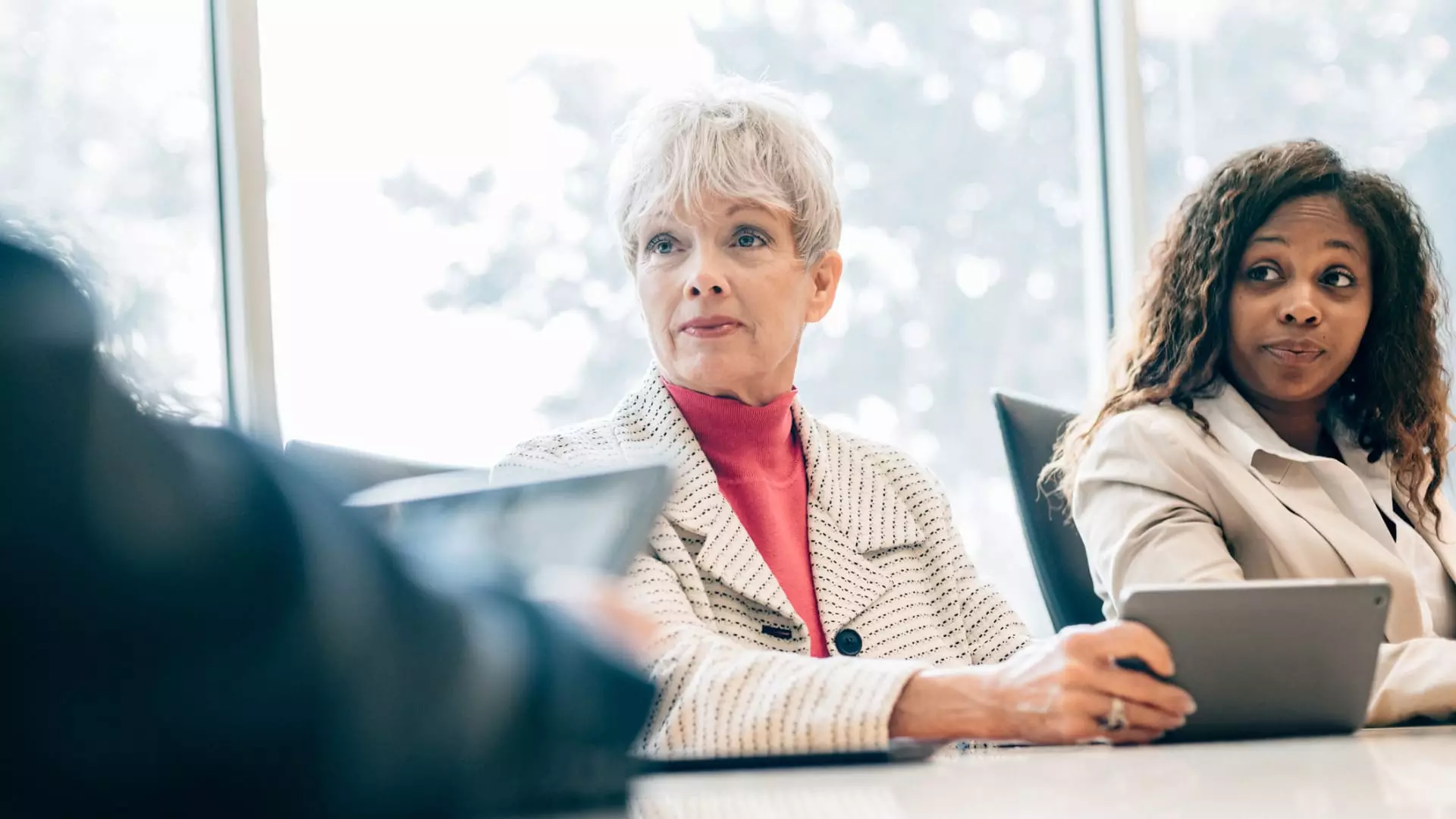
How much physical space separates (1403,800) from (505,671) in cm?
55

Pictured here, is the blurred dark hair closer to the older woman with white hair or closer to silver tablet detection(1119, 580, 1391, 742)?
silver tablet detection(1119, 580, 1391, 742)

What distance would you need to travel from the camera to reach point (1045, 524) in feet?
6.68

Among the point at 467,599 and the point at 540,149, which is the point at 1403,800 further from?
the point at 540,149

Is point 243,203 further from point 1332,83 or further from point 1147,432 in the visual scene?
point 1332,83

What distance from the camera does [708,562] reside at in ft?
4.99

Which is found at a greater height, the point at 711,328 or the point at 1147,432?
the point at 711,328

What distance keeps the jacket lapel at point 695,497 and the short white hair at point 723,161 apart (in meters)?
0.22

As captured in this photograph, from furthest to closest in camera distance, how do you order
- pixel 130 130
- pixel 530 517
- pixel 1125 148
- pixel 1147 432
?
pixel 1125 148 → pixel 130 130 → pixel 1147 432 → pixel 530 517

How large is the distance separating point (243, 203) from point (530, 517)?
196 cm

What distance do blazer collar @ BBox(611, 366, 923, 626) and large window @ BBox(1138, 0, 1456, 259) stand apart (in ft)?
5.89

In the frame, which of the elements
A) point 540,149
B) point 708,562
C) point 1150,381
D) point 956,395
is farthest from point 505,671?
point 956,395

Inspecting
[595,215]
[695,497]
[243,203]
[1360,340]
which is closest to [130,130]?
[243,203]

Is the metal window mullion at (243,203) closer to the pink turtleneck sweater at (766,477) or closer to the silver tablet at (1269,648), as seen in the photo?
the pink turtleneck sweater at (766,477)

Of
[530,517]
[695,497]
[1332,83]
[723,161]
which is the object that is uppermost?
[1332,83]
